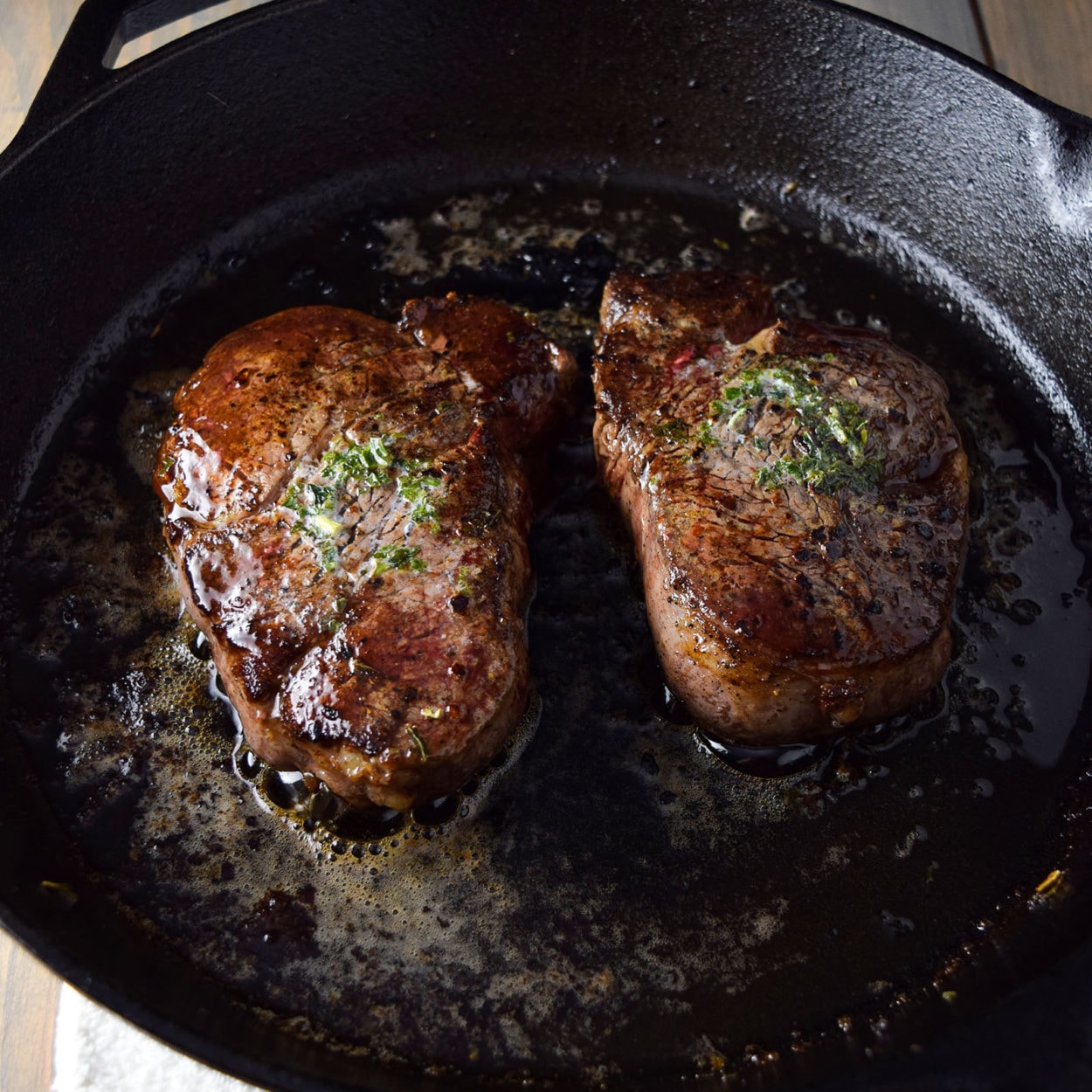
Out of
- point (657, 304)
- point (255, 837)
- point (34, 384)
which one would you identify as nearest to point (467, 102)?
point (657, 304)

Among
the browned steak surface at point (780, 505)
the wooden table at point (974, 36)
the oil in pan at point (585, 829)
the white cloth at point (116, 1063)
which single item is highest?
the wooden table at point (974, 36)

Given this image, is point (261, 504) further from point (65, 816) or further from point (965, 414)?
point (965, 414)

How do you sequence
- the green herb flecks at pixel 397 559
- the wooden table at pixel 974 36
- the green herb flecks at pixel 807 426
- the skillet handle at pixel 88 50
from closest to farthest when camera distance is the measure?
the green herb flecks at pixel 397 559, the green herb flecks at pixel 807 426, the skillet handle at pixel 88 50, the wooden table at pixel 974 36

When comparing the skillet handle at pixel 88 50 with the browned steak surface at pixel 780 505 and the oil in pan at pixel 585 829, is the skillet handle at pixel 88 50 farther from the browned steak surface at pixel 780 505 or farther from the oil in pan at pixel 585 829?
the browned steak surface at pixel 780 505

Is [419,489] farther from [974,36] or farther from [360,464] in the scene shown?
[974,36]

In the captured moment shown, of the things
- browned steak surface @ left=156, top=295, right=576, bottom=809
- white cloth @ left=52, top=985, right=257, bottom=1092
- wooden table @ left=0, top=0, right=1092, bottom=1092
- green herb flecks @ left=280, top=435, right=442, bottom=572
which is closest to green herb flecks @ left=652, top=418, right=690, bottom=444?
browned steak surface @ left=156, top=295, right=576, bottom=809

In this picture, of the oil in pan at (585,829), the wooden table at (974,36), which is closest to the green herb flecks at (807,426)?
the oil in pan at (585,829)

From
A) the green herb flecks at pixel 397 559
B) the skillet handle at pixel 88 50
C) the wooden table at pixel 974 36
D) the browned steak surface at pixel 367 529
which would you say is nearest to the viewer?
the browned steak surface at pixel 367 529
